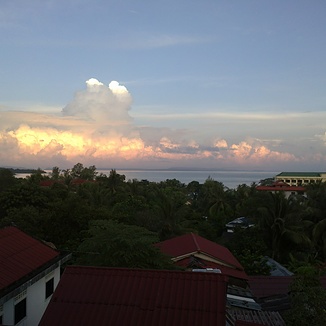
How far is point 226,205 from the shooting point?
44.2 meters

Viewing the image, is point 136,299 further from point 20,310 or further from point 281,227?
point 281,227

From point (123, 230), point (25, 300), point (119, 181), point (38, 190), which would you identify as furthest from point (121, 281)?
point (119, 181)

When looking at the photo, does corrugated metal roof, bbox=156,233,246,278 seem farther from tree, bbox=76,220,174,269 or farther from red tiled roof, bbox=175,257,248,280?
tree, bbox=76,220,174,269

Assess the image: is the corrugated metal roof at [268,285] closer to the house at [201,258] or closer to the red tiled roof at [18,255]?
the house at [201,258]

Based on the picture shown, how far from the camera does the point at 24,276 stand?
11188mm

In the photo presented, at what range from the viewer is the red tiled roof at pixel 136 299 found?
23.6ft

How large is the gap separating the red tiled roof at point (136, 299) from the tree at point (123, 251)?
4.96 meters

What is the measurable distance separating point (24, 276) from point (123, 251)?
10.6 feet

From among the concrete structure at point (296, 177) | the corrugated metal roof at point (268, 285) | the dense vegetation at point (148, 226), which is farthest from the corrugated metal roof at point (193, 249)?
the concrete structure at point (296, 177)

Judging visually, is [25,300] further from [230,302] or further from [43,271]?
[230,302]

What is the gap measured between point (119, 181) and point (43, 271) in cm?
4180

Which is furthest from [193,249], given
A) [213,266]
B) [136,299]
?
[136,299]

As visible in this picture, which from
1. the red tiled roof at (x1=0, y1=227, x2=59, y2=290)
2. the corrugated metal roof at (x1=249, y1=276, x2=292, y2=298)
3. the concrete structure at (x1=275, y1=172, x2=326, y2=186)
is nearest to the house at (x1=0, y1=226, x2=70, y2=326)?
the red tiled roof at (x1=0, y1=227, x2=59, y2=290)

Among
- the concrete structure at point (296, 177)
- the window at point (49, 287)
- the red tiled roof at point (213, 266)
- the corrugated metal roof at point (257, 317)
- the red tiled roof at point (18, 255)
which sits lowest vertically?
the red tiled roof at point (213, 266)
